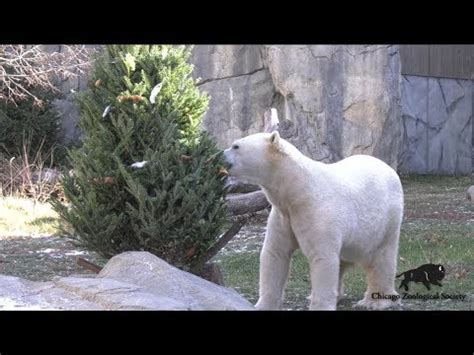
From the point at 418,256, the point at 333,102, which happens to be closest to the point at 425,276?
the point at 418,256

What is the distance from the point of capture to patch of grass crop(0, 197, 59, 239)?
30.0ft

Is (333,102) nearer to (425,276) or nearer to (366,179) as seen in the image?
(425,276)

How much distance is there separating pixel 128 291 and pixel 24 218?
18.2ft

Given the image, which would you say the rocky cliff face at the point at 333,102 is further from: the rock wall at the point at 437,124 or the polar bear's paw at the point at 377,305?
the polar bear's paw at the point at 377,305

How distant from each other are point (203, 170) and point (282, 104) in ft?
27.1

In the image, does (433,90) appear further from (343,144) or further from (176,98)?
(176,98)

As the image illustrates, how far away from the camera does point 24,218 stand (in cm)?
950

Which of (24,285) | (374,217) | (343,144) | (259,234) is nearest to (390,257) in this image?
(374,217)

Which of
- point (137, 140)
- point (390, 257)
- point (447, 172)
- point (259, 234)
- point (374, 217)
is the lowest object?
point (447, 172)

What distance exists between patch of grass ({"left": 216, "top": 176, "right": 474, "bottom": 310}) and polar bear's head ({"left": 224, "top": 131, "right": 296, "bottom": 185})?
105 centimetres

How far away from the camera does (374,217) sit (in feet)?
17.2

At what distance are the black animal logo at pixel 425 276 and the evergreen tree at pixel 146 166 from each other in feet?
4.91

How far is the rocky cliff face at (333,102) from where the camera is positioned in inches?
518

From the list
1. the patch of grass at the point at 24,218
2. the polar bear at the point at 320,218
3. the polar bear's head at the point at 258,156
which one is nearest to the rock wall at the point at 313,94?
the patch of grass at the point at 24,218
